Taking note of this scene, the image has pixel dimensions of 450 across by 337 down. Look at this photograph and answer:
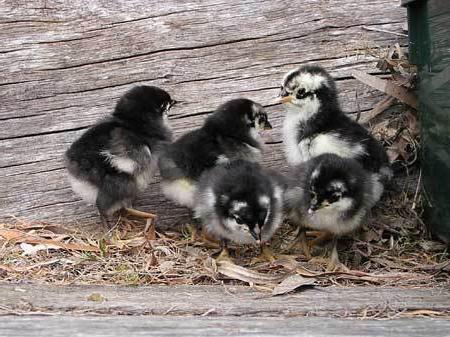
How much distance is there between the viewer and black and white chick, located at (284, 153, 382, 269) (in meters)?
3.36

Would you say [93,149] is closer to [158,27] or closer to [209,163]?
[209,163]

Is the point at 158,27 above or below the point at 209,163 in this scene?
above

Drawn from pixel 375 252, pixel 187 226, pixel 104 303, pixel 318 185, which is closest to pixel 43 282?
Result: pixel 104 303

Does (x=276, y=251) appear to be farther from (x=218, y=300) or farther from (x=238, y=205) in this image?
(x=218, y=300)

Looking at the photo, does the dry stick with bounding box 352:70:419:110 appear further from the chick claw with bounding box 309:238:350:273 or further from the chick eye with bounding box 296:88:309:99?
the chick claw with bounding box 309:238:350:273

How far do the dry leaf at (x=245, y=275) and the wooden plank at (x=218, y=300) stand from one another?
132 millimetres

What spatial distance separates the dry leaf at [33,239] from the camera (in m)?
3.65

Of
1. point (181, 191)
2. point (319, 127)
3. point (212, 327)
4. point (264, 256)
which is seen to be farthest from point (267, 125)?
point (212, 327)

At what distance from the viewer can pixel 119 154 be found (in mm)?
3639

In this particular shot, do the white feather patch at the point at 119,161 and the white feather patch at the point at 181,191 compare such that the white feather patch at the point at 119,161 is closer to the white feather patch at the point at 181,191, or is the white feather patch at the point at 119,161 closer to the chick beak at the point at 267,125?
the white feather patch at the point at 181,191

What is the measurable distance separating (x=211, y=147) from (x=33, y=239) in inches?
37.5

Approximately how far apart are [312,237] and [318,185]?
505 mm

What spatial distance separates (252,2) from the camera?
4375mm

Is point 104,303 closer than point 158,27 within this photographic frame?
Yes
